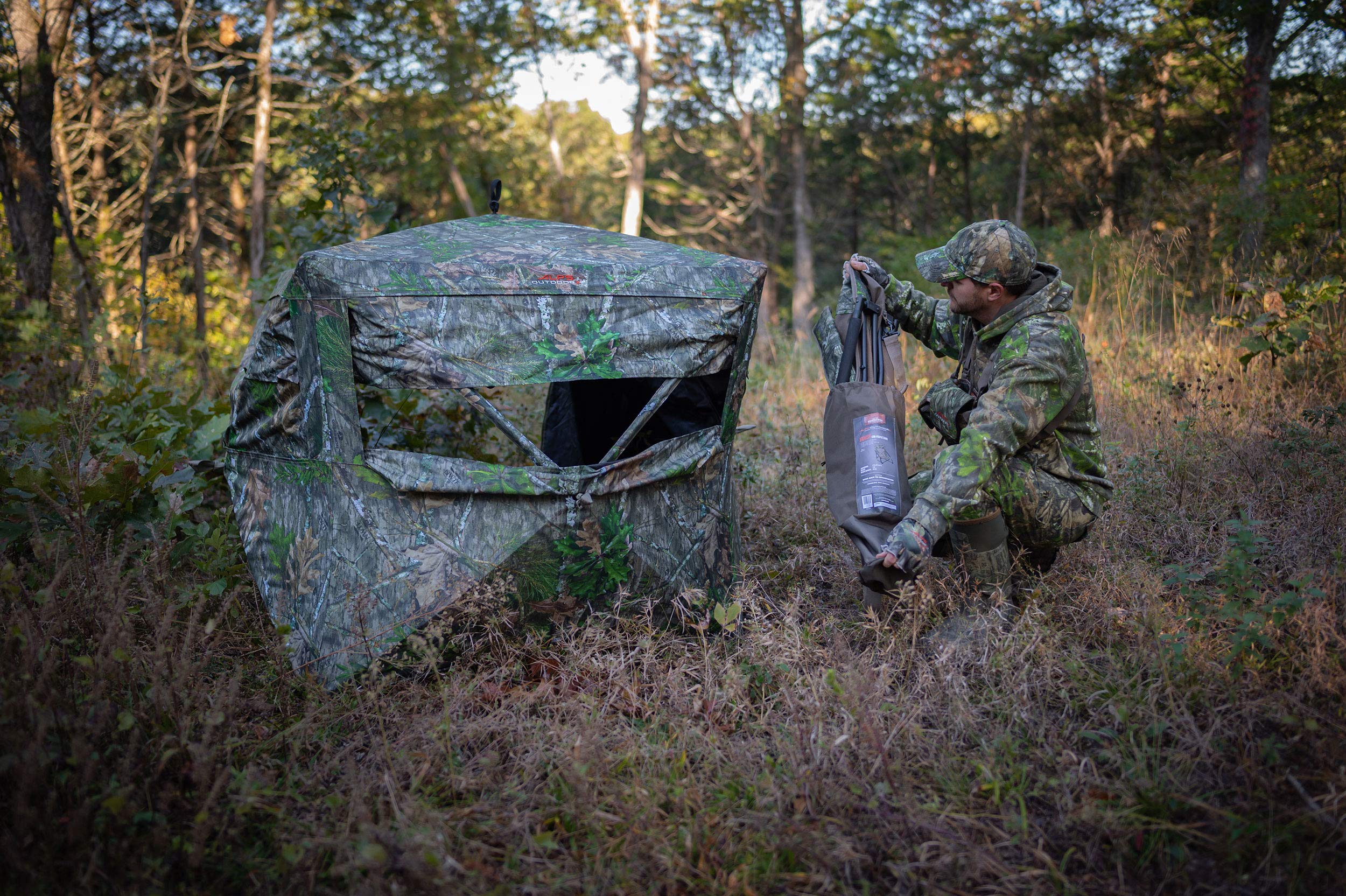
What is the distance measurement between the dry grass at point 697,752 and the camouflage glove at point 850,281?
3.91 ft

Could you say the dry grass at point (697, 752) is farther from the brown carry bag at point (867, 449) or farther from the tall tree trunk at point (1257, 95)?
the tall tree trunk at point (1257, 95)

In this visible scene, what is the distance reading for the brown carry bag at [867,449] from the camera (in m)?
3.11

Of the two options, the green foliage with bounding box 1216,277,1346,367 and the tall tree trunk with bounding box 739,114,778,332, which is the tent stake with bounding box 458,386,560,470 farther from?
the tall tree trunk with bounding box 739,114,778,332

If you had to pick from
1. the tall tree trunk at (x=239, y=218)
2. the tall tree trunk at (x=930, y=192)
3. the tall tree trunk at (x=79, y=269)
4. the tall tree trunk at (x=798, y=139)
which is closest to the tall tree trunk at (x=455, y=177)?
the tall tree trunk at (x=239, y=218)

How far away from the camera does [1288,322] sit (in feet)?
16.5

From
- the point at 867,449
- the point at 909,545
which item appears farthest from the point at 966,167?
the point at 909,545

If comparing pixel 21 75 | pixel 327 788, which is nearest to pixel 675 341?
pixel 327 788

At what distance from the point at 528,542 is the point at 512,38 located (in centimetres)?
1563

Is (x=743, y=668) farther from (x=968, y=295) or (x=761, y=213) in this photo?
(x=761, y=213)

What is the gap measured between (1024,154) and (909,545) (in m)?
13.9

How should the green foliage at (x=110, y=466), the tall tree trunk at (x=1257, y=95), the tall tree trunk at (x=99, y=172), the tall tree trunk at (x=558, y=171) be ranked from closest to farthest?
1. the green foliage at (x=110, y=466)
2. the tall tree trunk at (x=1257, y=95)
3. the tall tree trunk at (x=99, y=172)
4. the tall tree trunk at (x=558, y=171)

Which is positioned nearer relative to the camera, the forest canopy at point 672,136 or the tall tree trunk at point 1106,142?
the forest canopy at point 672,136

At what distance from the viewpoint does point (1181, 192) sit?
9766mm

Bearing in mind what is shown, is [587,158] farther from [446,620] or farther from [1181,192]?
[446,620]
